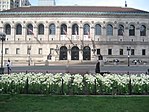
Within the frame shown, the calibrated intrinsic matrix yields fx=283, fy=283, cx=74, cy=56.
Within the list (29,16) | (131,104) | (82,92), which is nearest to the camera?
(131,104)

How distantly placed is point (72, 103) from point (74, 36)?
219 ft

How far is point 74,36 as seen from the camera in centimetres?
8031

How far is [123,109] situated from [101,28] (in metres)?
68.4

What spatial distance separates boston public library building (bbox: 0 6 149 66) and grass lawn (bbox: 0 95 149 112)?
208ft

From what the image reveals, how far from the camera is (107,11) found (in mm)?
81000

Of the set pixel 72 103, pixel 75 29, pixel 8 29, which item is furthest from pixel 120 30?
pixel 72 103

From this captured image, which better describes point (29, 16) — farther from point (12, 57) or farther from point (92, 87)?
point (92, 87)

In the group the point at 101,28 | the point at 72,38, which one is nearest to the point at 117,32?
the point at 101,28

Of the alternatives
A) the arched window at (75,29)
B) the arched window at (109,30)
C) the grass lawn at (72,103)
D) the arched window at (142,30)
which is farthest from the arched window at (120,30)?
the grass lawn at (72,103)

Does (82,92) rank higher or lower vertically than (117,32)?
lower

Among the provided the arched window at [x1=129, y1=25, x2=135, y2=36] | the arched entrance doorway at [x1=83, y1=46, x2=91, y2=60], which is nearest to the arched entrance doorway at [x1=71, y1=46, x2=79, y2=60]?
the arched entrance doorway at [x1=83, y1=46, x2=91, y2=60]

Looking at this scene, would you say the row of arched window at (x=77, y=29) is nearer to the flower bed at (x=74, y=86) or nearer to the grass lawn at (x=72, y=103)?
the flower bed at (x=74, y=86)

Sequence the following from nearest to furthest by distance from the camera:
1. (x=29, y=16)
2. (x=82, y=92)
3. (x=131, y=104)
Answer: (x=131, y=104)
(x=82, y=92)
(x=29, y=16)

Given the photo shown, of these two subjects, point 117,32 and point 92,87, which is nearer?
point 92,87
